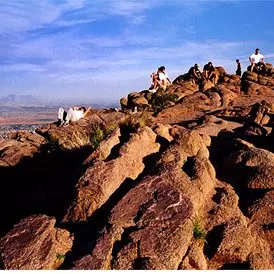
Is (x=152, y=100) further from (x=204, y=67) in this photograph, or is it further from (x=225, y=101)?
(x=204, y=67)

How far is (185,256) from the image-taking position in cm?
1035

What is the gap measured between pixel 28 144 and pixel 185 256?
12.4 meters

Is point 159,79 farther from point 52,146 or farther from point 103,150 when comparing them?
point 103,150

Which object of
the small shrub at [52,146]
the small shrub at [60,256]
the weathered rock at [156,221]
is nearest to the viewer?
the weathered rock at [156,221]

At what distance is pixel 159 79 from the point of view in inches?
1537

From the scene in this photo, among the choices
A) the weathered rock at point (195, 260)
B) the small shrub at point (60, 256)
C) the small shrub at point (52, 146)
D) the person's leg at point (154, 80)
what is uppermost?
the person's leg at point (154, 80)

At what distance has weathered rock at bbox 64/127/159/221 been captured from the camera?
1223 centimetres

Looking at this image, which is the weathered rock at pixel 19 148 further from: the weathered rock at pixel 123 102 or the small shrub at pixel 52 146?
the weathered rock at pixel 123 102

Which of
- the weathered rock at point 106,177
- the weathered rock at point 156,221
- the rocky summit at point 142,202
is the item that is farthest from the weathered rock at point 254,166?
the weathered rock at point 106,177

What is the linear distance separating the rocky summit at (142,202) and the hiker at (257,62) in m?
30.5

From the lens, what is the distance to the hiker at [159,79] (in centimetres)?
3850

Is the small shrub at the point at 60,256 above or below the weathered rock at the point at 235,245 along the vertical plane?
above

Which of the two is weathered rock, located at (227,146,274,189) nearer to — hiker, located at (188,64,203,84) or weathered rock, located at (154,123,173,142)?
weathered rock, located at (154,123,173,142)

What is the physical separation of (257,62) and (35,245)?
41639 millimetres
